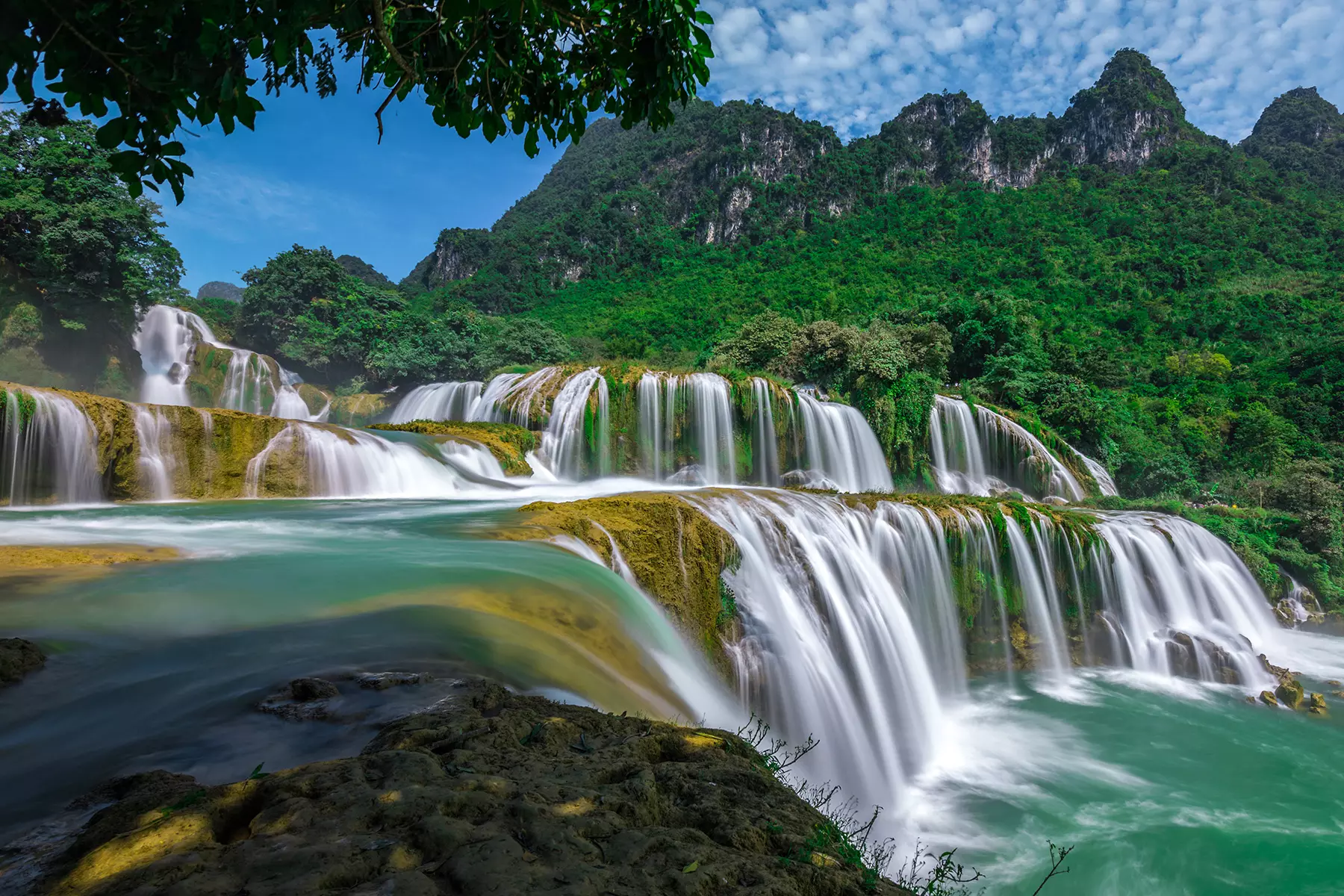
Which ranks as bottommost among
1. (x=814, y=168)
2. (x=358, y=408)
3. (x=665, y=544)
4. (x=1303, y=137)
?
(x=665, y=544)

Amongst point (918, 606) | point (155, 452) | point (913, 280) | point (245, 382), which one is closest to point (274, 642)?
point (918, 606)

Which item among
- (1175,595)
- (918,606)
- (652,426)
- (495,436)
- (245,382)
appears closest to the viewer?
(918,606)

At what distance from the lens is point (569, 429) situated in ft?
58.4

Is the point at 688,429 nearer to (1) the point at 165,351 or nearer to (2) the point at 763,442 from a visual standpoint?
(2) the point at 763,442

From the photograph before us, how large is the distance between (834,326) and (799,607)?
17.7 meters

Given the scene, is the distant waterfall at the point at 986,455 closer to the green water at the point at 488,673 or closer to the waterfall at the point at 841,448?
the waterfall at the point at 841,448

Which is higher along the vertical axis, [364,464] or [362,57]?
[362,57]

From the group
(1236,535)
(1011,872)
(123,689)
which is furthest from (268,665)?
(1236,535)

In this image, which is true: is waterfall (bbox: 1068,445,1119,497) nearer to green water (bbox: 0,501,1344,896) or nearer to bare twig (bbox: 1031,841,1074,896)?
green water (bbox: 0,501,1344,896)

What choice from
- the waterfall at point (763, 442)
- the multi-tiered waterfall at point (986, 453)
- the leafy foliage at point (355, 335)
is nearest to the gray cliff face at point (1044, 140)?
the leafy foliage at point (355, 335)

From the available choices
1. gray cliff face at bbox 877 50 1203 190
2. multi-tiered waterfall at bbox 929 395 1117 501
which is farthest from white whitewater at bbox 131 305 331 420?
gray cliff face at bbox 877 50 1203 190

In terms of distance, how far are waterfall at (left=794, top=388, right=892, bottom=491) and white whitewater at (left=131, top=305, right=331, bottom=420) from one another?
2491 centimetres

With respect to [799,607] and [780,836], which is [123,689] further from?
[799,607]

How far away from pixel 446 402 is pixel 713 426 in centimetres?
1078
